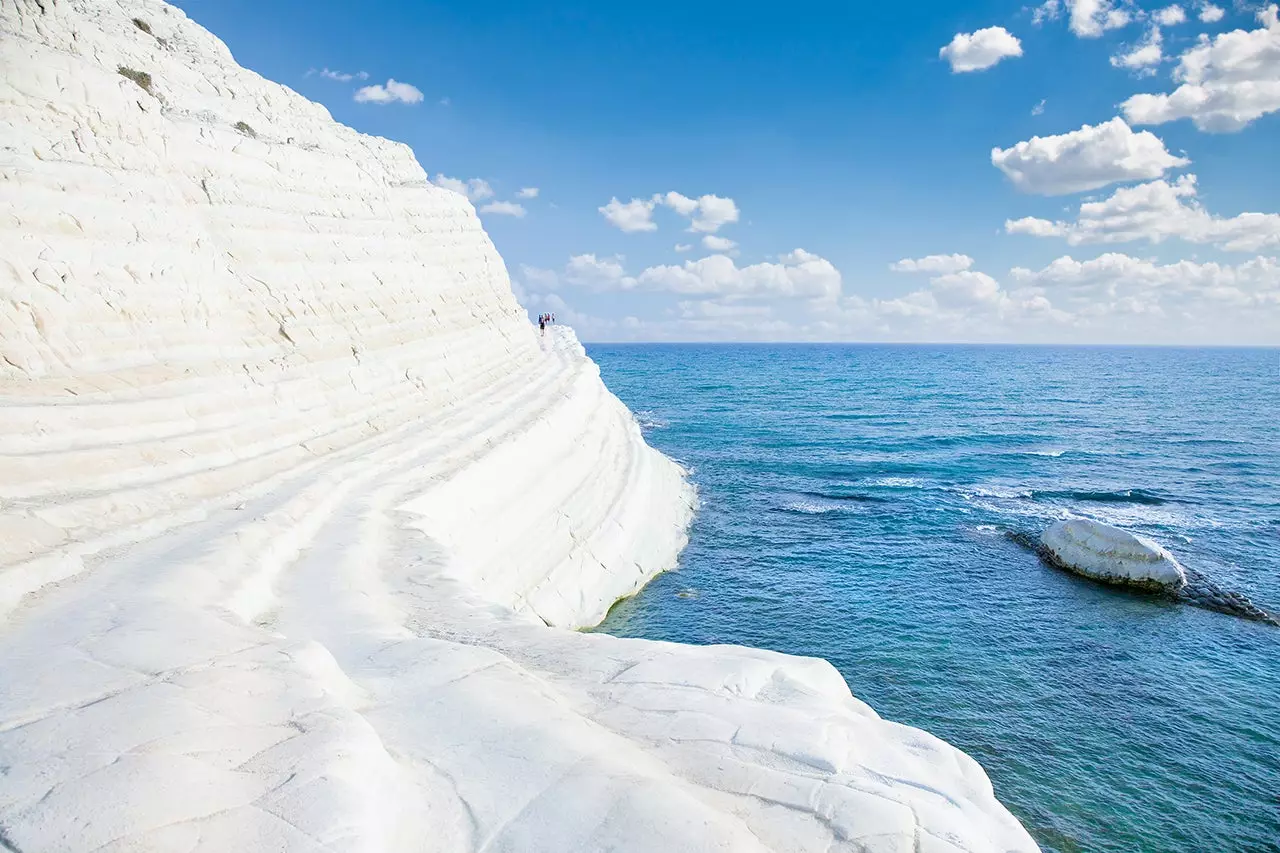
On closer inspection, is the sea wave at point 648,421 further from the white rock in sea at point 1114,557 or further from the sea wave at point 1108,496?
the white rock in sea at point 1114,557

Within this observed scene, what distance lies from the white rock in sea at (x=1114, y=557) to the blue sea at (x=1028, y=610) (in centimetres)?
67

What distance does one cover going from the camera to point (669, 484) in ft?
98.5

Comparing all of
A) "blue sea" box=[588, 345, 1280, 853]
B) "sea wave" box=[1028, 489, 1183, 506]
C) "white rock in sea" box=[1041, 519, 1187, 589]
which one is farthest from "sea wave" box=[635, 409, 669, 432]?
"white rock in sea" box=[1041, 519, 1187, 589]

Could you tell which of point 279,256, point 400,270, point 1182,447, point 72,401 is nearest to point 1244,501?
point 1182,447

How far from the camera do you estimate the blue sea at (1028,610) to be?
12391 mm

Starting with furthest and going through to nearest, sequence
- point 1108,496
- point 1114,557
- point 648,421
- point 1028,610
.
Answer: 1. point 648,421
2. point 1108,496
3. point 1114,557
4. point 1028,610

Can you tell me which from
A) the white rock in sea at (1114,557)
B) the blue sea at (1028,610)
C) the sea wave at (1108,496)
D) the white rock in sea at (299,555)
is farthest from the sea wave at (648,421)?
the white rock in sea at (1114,557)

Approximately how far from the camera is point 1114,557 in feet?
69.2

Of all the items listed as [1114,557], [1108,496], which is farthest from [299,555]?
[1108,496]

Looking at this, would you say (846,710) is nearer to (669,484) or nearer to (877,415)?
(669,484)

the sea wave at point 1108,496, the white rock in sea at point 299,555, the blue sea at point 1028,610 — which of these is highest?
the white rock in sea at point 299,555

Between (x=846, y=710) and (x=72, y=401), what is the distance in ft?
41.4

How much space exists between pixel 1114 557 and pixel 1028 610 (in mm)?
4075

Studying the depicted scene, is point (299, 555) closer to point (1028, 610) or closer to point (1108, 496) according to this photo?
point (1028, 610)
